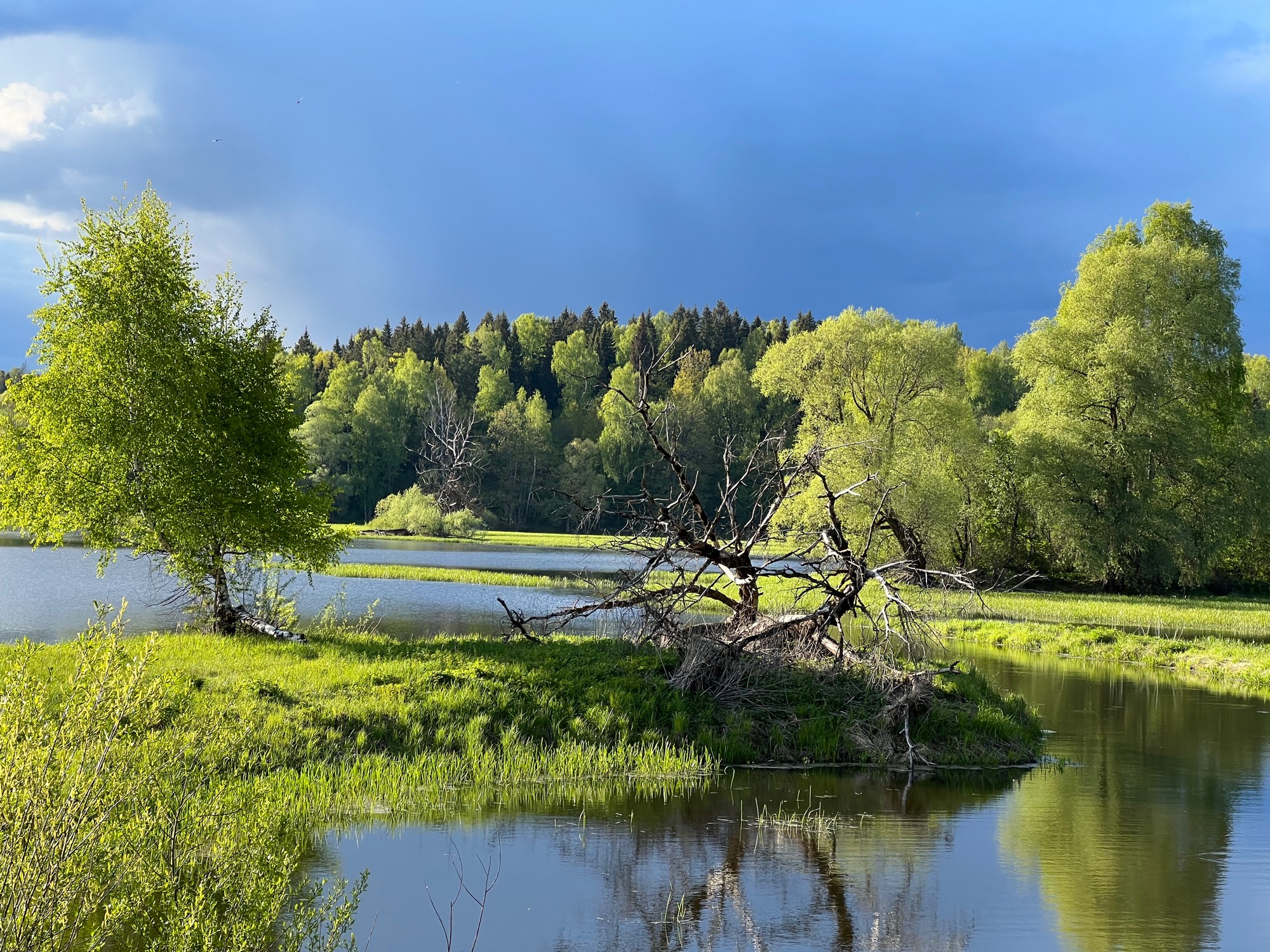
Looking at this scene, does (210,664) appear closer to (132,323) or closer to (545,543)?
(132,323)

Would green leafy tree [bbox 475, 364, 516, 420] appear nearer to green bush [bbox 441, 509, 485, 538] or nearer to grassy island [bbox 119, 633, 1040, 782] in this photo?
green bush [bbox 441, 509, 485, 538]

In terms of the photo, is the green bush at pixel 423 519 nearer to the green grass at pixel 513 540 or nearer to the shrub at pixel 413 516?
the shrub at pixel 413 516

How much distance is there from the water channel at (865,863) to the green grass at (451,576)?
27.9 m

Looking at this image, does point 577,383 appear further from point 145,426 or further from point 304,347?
point 145,426

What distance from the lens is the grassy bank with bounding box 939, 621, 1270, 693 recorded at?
87.4 feet

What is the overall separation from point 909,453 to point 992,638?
54.9 feet

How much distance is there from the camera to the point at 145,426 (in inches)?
786

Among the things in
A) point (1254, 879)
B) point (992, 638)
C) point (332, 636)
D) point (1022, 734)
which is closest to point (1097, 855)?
point (1254, 879)

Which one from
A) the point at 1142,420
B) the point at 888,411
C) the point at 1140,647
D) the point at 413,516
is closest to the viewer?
the point at 1140,647

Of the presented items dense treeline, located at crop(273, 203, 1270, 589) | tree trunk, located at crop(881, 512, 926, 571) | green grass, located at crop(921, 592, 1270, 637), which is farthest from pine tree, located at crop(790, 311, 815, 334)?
tree trunk, located at crop(881, 512, 926, 571)

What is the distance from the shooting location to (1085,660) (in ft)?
95.7

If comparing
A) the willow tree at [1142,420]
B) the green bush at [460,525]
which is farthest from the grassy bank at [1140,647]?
the green bush at [460,525]

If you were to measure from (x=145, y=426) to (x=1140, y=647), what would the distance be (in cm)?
2699

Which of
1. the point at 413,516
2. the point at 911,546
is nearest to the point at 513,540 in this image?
the point at 413,516
